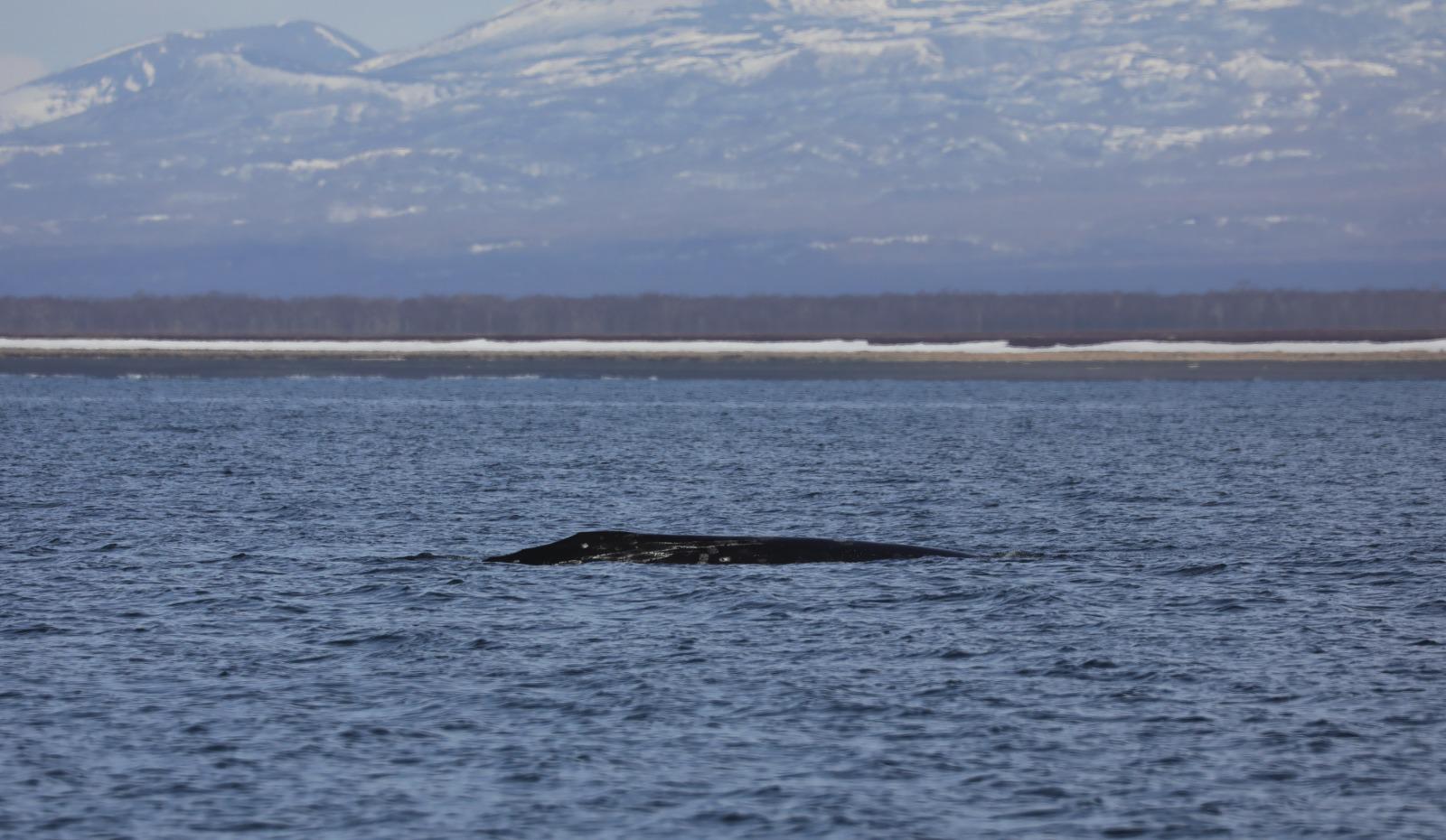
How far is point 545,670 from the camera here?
22.0 metres

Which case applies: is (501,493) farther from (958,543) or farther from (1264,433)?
(1264,433)

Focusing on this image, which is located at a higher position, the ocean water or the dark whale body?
the dark whale body

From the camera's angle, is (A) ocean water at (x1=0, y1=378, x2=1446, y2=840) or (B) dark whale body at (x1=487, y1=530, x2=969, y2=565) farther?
(B) dark whale body at (x1=487, y1=530, x2=969, y2=565)

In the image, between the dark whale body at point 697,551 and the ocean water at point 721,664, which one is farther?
the dark whale body at point 697,551

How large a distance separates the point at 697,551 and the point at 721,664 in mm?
9088

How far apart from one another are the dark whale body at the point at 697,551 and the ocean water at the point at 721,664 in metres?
0.62

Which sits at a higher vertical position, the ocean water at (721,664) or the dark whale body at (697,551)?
the dark whale body at (697,551)

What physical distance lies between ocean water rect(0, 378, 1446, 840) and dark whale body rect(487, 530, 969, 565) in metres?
0.62

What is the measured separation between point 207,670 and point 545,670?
4.13 m

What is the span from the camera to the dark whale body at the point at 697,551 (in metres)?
31.3

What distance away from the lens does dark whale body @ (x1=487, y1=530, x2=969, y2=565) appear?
31312 millimetres

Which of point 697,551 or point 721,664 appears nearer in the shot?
point 721,664

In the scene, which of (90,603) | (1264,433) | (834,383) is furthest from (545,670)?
(834,383)

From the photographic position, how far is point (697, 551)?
3147cm
